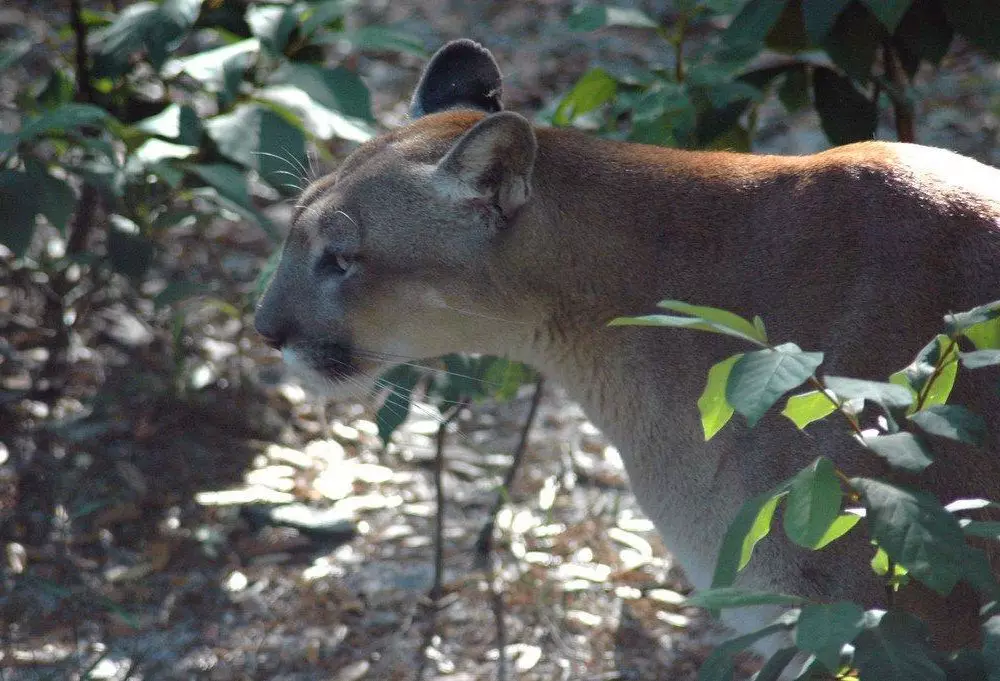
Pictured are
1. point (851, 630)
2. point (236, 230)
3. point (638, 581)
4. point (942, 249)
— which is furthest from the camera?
point (236, 230)

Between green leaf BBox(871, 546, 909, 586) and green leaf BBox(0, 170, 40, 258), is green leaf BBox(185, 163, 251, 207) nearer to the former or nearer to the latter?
green leaf BBox(0, 170, 40, 258)

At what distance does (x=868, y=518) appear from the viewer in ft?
7.06

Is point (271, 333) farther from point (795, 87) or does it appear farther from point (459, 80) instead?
point (795, 87)

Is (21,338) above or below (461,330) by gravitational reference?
below

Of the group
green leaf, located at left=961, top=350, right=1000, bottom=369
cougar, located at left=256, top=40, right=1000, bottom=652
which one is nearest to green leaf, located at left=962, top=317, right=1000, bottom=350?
green leaf, located at left=961, top=350, right=1000, bottom=369

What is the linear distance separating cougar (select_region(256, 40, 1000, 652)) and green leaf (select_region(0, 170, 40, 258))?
1380 mm

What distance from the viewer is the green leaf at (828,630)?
1966 mm

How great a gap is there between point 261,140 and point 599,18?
53.2 inches

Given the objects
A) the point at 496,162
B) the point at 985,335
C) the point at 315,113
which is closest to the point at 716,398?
the point at 985,335

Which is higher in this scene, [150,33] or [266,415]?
[150,33]

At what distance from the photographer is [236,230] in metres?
7.43

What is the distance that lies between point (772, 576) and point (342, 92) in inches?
102

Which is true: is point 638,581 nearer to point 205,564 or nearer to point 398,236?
point 205,564

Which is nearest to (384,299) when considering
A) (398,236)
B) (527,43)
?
(398,236)
